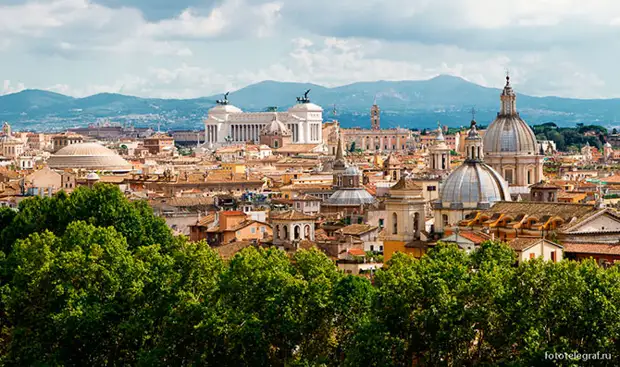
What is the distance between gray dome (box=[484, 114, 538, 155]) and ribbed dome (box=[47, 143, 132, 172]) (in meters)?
58.6

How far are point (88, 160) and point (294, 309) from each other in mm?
103487

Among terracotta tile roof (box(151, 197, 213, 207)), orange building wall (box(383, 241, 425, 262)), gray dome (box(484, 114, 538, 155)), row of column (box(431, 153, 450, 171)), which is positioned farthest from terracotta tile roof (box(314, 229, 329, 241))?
row of column (box(431, 153, 450, 171))

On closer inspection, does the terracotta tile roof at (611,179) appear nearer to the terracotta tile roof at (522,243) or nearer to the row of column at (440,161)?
the row of column at (440,161)

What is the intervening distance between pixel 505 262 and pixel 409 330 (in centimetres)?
688

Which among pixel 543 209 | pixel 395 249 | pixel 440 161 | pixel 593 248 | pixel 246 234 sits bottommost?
pixel 246 234

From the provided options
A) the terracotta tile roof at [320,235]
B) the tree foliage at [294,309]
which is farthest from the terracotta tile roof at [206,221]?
the tree foliage at [294,309]

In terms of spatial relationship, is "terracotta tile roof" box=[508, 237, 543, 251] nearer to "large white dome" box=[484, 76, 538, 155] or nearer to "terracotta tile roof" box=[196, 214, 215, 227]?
"terracotta tile roof" box=[196, 214, 215, 227]

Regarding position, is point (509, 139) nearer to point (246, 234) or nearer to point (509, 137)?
point (509, 137)

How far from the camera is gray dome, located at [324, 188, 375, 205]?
269 ft

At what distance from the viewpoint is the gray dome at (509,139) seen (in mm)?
82312

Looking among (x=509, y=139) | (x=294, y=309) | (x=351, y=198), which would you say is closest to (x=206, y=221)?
(x=351, y=198)

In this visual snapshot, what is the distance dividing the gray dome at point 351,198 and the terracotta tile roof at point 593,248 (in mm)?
34180

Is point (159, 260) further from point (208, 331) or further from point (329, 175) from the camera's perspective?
point (329, 175)

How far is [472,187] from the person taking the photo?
54.6 m
